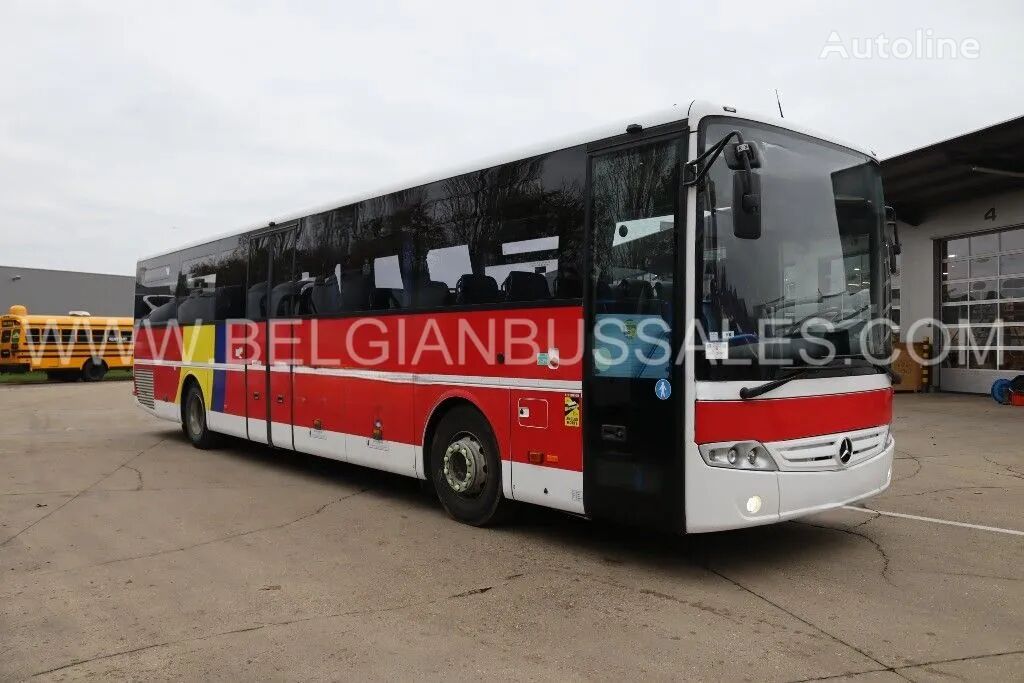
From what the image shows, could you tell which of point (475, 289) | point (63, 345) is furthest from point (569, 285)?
point (63, 345)

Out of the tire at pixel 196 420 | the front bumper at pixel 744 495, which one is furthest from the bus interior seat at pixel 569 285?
the tire at pixel 196 420

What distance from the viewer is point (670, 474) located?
5484mm

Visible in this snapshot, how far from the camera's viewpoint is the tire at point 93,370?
35.6 metres

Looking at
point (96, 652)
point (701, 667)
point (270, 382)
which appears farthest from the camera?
point (270, 382)

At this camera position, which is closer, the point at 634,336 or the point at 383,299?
the point at 634,336

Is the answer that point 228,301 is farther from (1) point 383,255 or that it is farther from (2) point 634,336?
(2) point 634,336

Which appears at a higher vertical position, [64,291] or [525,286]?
[64,291]

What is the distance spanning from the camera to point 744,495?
17.7 ft

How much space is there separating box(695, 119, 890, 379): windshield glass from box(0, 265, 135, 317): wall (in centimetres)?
5808

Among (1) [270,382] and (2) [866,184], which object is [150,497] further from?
(2) [866,184]

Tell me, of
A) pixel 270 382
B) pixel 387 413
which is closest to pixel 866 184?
pixel 387 413

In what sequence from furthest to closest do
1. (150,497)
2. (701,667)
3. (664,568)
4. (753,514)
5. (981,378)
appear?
(981,378) < (150,497) < (664,568) < (753,514) < (701,667)

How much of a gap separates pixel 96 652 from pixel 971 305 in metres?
21.6

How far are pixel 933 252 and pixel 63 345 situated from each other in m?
A: 31.9
